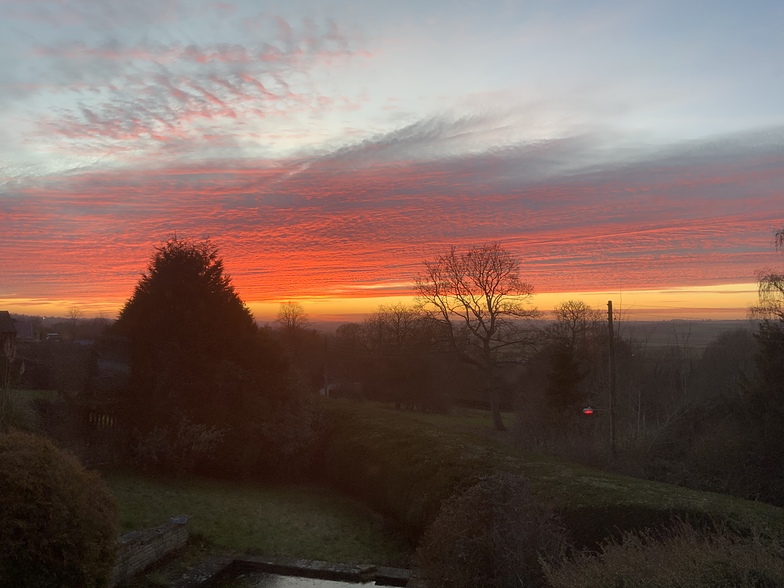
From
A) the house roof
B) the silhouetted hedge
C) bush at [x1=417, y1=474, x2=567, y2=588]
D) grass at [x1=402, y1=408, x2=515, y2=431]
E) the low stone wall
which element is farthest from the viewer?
grass at [x1=402, y1=408, x2=515, y2=431]

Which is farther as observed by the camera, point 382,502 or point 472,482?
point 382,502

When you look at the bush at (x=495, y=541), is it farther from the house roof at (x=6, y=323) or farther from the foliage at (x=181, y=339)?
the house roof at (x=6, y=323)

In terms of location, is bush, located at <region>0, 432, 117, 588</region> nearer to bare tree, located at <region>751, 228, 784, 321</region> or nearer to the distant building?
the distant building

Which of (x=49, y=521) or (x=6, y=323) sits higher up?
(x=6, y=323)

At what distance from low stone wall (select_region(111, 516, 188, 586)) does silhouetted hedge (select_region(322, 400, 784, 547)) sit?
4.18 meters

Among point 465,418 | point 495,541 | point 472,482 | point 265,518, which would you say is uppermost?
point 495,541

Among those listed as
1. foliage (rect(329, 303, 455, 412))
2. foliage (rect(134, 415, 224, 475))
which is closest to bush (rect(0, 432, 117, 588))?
foliage (rect(134, 415, 224, 475))

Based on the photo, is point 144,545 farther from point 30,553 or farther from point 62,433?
point 62,433

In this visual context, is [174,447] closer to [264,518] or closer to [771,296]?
[264,518]

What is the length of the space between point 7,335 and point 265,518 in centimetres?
1233

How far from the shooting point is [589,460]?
64.5 ft

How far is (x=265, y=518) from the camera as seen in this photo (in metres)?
12.1

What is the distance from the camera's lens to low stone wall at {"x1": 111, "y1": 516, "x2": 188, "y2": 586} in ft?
26.8

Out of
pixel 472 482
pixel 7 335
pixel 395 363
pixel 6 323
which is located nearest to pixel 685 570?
pixel 472 482
